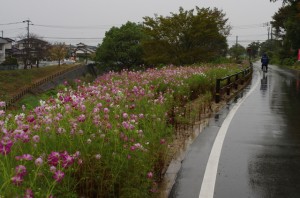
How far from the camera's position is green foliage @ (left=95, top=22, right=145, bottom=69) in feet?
169

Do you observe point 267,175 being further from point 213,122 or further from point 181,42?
point 181,42

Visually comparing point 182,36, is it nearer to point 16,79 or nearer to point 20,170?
point 16,79

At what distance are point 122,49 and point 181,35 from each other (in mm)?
19885

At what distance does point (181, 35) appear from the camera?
3350 cm

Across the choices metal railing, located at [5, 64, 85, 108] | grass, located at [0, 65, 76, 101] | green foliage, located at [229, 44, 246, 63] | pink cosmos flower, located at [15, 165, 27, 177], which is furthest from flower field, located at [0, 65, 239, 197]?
green foliage, located at [229, 44, 246, 63]

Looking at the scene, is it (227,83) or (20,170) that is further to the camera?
(227,83)

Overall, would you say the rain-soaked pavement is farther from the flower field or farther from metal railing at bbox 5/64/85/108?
metal railing at bbox 5/64/85/108

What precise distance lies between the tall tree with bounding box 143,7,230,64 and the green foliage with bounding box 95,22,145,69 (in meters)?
17.3

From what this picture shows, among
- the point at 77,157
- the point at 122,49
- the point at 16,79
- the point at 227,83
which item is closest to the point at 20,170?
the point at 77,157

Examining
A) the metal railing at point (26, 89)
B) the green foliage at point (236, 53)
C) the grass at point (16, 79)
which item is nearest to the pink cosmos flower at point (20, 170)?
the metal railing at point (26, 89)

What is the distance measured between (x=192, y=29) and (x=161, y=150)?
2814 cm

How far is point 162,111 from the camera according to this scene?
25.4 ft

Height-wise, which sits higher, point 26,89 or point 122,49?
point 122,49

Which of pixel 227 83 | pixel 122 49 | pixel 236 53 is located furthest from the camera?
pixel 236 53
